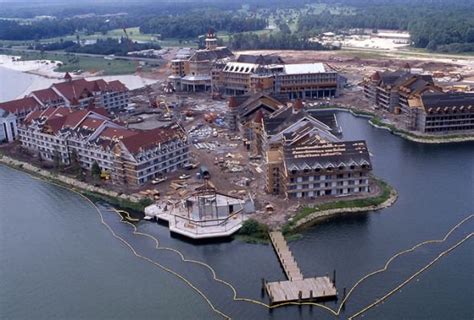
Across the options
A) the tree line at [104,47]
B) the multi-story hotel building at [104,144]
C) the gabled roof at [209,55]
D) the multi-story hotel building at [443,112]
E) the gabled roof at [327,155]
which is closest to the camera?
the gabled roof at [327,155]

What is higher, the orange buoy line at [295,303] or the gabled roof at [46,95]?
the gabled roof at [46,95]

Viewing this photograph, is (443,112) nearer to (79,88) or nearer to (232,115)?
(232,115)

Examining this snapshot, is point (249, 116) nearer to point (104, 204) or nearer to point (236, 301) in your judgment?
point (104, 204)

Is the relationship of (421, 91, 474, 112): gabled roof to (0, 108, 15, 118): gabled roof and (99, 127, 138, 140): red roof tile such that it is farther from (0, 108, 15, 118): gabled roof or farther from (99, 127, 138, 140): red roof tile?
(0, 108, 15, 118): gabled roof

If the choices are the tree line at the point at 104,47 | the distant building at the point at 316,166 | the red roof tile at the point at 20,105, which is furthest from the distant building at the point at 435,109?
the tree line at the point at 104,47

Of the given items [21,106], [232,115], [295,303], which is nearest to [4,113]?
[21,106]

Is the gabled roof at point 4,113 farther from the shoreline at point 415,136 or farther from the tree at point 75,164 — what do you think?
the shoreline at point 415,136

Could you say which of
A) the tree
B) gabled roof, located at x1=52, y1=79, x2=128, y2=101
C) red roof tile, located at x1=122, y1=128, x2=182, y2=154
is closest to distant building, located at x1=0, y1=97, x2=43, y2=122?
gabled roof, located at x1=52, y1=79, x2=128, y2=101
